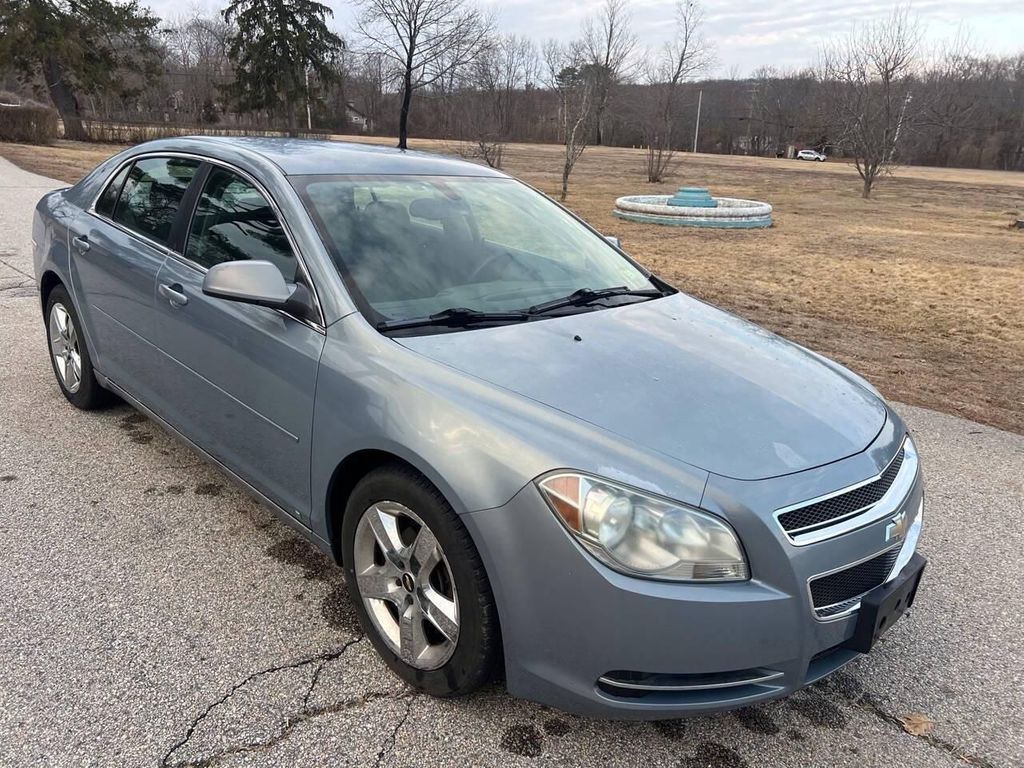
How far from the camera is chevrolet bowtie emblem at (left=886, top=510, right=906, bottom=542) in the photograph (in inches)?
85.5

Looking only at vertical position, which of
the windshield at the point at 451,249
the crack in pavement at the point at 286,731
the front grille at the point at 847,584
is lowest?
the crack in pavement at the point at 286,731

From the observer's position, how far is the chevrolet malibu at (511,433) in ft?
6.30

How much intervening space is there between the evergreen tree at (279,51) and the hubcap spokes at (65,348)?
48.0 m

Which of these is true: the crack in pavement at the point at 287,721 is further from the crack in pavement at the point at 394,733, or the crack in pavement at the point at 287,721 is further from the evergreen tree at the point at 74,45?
the evergreen tree at the point at 74,45

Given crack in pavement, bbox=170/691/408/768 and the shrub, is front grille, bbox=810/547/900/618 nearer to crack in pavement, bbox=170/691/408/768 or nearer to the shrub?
crack in pavement, bbox=170/691/408/768

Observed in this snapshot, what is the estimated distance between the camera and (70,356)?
14.6 ft

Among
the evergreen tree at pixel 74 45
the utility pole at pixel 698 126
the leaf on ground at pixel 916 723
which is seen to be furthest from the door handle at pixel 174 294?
the utility pole at pixel 698 126

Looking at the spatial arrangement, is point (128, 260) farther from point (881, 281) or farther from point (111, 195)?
point (881, 281)

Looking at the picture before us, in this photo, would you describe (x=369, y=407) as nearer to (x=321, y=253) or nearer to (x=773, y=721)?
(x=321, y=253)

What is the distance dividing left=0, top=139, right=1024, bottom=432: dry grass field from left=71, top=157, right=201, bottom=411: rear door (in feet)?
16.3

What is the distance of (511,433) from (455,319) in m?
0.73

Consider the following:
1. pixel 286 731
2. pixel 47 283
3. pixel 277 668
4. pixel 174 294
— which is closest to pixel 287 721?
pixel 286 731

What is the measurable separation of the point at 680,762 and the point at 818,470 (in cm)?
93

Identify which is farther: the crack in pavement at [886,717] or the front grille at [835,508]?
the crack in pavement at [886,717]
